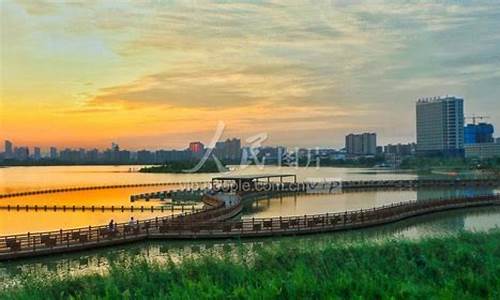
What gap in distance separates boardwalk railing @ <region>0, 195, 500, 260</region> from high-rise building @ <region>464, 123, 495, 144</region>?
166456mm

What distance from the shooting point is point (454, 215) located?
36.1 m

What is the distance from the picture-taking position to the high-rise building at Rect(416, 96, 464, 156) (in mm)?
179500

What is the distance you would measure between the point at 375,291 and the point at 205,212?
22670 mm

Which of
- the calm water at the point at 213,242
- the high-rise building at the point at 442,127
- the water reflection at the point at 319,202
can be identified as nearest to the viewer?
the calm water at the point at 213,242

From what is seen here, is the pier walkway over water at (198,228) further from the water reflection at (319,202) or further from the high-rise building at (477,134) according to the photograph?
the high-rise building at (477,134)

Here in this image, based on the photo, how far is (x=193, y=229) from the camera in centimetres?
2545

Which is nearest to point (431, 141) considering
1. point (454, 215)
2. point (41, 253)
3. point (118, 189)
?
point (118, 189)

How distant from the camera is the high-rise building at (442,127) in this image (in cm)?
17950

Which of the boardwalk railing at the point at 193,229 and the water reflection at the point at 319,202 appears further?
the water reflection at the point at 319,202

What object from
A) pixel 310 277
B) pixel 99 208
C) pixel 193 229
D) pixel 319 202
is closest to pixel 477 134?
pixel 319 202

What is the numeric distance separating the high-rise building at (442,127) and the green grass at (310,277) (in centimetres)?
17457

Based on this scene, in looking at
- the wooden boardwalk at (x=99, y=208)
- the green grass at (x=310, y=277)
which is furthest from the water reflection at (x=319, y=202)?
the green grass at (x=310, y=277)

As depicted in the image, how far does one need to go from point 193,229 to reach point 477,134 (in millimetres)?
185060

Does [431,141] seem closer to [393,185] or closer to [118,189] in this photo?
[393,185]
